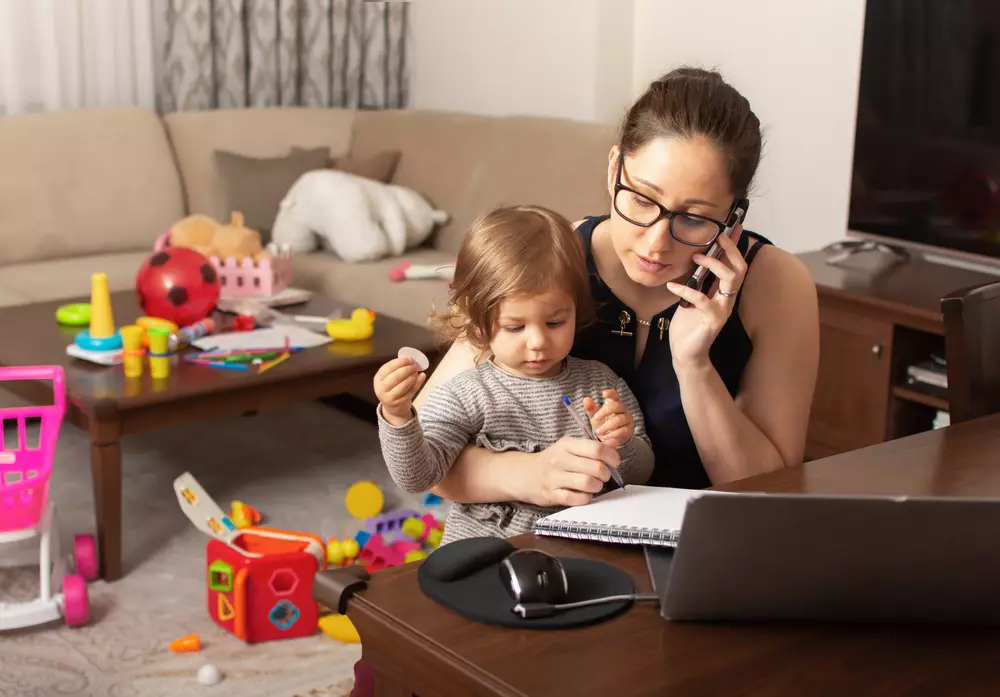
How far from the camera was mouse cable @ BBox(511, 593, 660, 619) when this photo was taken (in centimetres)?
102

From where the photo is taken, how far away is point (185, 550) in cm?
283

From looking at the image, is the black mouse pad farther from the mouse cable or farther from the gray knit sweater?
the gray knit sweater

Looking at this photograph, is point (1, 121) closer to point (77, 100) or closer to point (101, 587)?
point (77, 100)

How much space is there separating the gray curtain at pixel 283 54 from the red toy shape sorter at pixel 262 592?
2.78m

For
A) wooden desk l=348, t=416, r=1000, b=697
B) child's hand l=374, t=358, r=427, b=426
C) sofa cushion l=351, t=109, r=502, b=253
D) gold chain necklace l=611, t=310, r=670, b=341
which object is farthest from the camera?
sofa cushion l=351, t=109, r=502, b=253

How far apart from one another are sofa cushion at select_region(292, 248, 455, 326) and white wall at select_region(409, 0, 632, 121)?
0.80 meters

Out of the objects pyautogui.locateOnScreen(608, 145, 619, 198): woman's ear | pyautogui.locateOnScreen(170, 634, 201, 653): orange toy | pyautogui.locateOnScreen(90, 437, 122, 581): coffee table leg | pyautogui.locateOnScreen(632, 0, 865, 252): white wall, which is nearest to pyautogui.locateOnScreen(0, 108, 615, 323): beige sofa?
pyautogui.locateOnScreen(632, 0, 865, 252): white wall

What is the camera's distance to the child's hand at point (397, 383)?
Answer: 1360 mm

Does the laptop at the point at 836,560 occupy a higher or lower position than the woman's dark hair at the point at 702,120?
lower

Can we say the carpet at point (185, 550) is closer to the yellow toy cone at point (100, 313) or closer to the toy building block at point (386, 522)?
the toy building block at point (386, 522)

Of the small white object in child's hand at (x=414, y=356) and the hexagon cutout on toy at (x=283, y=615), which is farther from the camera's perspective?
the hexagon cutout on toy at (x=283, y=615)

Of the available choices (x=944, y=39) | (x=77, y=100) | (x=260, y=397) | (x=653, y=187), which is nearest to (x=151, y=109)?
(x=77, y=100)

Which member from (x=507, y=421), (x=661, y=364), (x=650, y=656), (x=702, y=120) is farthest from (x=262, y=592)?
(x=650, y=656)

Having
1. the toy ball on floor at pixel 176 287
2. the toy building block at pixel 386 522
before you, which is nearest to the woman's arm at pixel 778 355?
the toy building block at pixel 386 522
